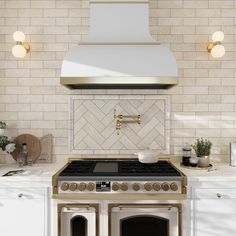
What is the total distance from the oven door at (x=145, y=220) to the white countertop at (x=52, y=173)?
0.35 meters

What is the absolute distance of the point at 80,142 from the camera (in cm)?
309

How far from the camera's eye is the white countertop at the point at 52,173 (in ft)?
8.05

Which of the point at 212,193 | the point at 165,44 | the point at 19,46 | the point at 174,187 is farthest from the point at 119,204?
the point at 19,46

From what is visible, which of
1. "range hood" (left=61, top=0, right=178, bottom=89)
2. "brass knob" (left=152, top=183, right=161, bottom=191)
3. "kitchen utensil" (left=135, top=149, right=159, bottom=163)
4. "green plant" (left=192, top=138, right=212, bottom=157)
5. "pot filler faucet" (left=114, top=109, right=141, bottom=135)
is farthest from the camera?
"pot filler faucet" (left=114, top=109, right=141, bottom=135)

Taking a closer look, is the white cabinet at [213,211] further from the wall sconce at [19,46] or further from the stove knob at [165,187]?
the wall sconce at [19,46]

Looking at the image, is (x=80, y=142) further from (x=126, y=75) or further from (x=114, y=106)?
(x=126, y=75)

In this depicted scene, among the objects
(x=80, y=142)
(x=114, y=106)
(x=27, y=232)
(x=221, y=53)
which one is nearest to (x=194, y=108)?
(x=221, y=53)

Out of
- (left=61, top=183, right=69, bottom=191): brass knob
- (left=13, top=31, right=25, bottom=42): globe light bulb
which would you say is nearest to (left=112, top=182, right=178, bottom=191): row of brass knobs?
(left=61, top=183, right=69, bottom=191): brass knob

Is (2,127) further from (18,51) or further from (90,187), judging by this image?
(90,187)

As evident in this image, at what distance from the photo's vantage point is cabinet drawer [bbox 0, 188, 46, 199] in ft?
8.02

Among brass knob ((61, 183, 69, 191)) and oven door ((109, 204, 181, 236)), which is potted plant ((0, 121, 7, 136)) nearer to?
brass knob ((61, 183, 69, 191))

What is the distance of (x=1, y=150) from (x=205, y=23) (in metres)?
2.67

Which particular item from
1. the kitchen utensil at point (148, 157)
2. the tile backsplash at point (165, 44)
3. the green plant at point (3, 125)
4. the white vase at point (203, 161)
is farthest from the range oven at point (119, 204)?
the green plant at point (3, 125)

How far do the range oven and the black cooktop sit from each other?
2cm
